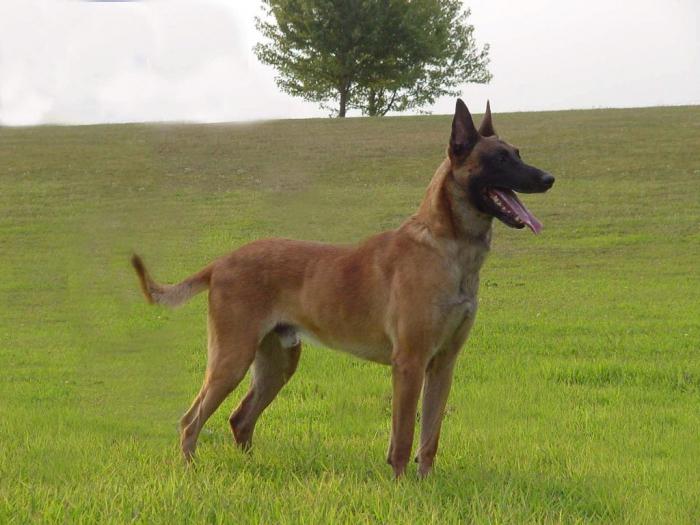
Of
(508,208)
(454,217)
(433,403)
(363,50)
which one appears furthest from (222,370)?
(363,50)

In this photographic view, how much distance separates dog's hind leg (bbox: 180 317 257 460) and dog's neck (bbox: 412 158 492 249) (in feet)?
5.13

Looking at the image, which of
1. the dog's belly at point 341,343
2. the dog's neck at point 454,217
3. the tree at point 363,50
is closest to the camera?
the dog's neck at point 454,217

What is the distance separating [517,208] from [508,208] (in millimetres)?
58

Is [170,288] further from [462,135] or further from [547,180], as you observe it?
[547,180]

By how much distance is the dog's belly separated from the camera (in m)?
6.77

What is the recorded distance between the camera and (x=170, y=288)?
24.4 ft

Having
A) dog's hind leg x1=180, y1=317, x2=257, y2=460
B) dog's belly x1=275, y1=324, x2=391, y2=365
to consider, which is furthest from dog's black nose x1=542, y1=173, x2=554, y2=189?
dog's hind leg x1=180, y1=317, x2=257, y2=460

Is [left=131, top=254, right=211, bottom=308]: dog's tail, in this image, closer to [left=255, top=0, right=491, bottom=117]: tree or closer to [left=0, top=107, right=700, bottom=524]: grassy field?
[left=0, top=107, right=700, bottom=524]: grassy field

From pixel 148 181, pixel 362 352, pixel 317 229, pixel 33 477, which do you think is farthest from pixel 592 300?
pixel 148 181

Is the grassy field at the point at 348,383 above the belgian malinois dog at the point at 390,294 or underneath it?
underneath

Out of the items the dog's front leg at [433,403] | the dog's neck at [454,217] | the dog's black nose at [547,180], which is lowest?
the dog's front leg at [433,403]

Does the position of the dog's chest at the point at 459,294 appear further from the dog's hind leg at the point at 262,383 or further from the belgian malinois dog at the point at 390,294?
the dog's hind leg at the point at 262,383

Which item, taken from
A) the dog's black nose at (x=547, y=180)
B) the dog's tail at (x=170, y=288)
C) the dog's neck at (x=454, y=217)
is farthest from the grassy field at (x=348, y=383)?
the dog's black nose at (x=547, y=180)

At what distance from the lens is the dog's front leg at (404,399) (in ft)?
20.7
